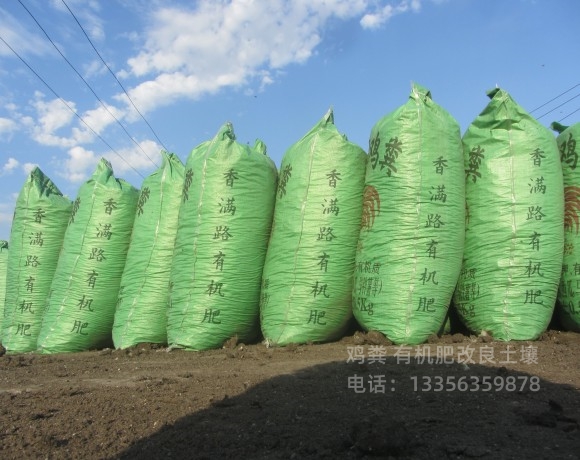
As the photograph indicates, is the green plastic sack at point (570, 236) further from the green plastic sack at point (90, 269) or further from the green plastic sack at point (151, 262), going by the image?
the green plastic sack at point (90, 269)

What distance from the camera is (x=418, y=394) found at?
2.33 meters

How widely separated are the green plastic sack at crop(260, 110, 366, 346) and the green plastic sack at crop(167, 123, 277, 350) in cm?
17

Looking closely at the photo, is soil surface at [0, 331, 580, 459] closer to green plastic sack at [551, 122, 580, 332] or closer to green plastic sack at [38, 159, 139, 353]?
green plastic sack at [551, 122, 580, 332]

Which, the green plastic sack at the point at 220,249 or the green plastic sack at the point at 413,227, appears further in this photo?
the green plastic sack at the point at 220,249

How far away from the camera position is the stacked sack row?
3316mm

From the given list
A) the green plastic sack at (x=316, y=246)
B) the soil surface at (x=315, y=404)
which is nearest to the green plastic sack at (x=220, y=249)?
the green plastic sack at (x=316, y=246)

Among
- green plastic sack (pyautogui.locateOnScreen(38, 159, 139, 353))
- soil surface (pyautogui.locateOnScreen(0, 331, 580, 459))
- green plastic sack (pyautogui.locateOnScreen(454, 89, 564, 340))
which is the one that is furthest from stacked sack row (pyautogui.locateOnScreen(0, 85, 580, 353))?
soil surface (pyautogui.locateOnScreen(0, 331, 580, 459))

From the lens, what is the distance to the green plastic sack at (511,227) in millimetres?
3307

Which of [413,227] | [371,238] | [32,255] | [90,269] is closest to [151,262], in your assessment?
[90,269]

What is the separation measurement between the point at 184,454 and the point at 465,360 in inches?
65.0

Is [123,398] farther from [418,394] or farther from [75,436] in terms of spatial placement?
[418,394]

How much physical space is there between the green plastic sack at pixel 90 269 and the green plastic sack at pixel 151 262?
208 mm

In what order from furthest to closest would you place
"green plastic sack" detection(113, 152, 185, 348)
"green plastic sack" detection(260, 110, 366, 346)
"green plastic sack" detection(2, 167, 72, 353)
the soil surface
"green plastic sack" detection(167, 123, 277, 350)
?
"green plastic sack" detection(2, 167, 72, 353), "green plastic sack" detection(113, 152, 185, 348), "green plastic sack" detection(167, 123, 277, 350), "green plastic sack" detection(260, 110, 366, 346), the soil surface

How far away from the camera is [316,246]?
3527 millimetres
